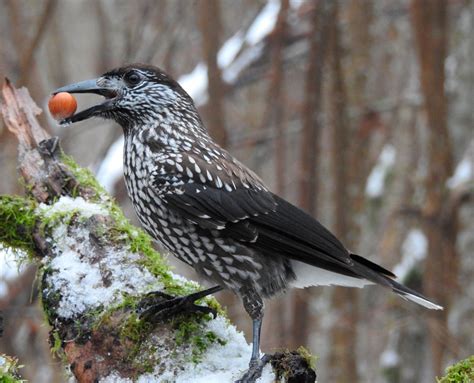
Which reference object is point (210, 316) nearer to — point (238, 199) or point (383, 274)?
point (238, 199)

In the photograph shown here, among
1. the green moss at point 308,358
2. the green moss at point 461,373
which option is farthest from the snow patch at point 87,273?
the green moss at point 461,373

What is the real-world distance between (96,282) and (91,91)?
112cm

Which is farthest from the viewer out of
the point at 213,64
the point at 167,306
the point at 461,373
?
the point at 213,64

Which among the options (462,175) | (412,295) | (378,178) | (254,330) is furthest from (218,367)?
(378,178)

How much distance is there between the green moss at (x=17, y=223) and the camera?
371 centimetres

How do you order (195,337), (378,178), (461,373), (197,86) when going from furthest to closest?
(378,178) → (197,86) → (195,337) → (461,373)

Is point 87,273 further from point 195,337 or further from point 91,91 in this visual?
point 91,91

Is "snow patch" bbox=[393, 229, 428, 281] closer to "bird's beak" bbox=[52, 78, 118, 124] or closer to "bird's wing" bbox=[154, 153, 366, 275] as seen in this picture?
"bird's wing" bbox=[154, 153, 366, 275]

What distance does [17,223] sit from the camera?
3.72 m

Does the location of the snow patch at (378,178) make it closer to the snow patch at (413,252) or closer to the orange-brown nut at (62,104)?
the snow patch at (413,252)

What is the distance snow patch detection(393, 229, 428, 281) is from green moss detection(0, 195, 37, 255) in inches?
170

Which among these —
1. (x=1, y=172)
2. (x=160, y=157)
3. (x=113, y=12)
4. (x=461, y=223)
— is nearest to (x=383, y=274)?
(x=160, y=157)

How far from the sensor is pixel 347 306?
6.27m

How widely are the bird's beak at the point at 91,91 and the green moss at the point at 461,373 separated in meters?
2.27
